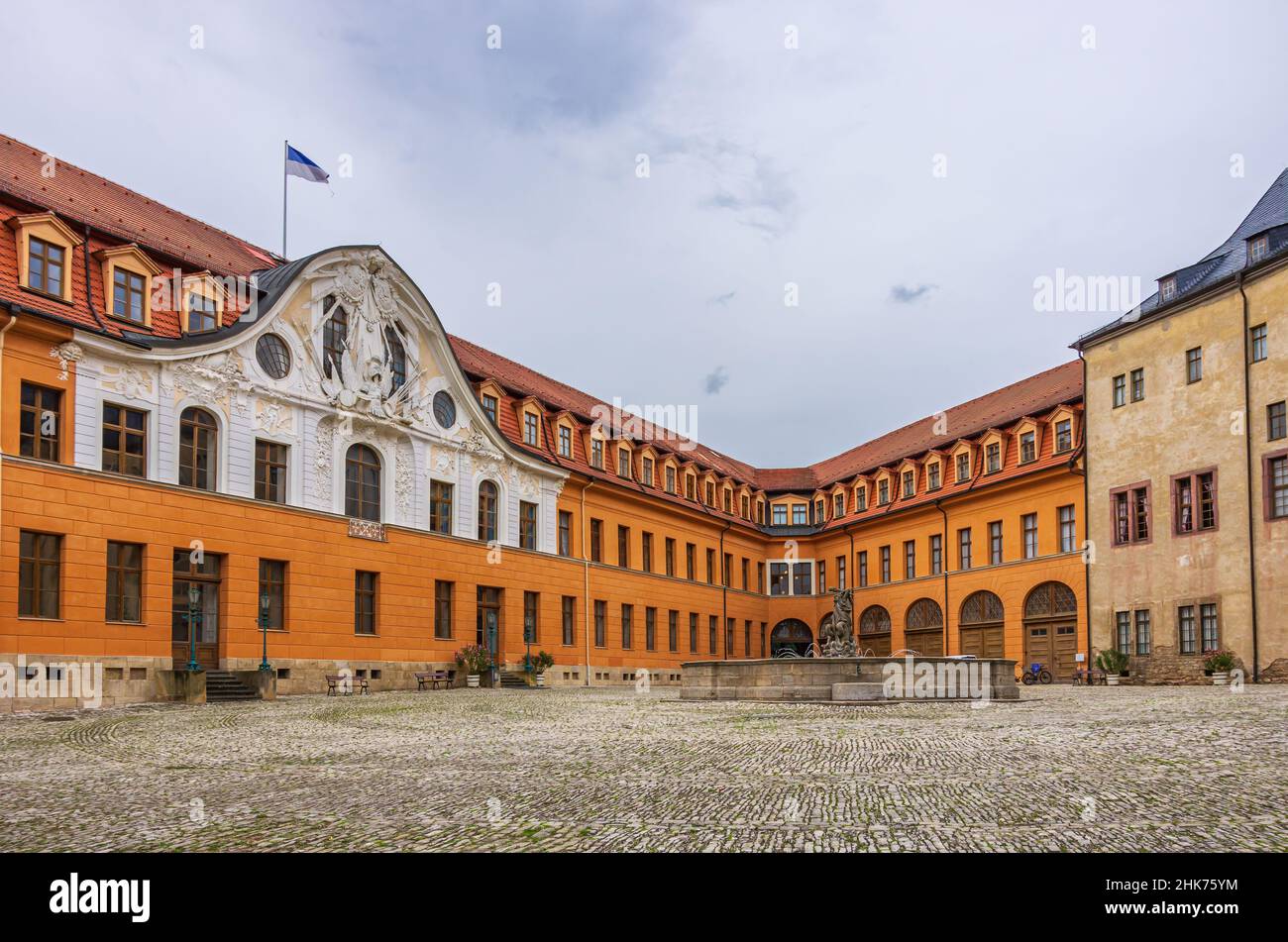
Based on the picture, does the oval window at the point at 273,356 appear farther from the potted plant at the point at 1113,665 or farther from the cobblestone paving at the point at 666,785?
the potted plant at the point at 1113,665

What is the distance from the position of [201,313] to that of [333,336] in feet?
14.0

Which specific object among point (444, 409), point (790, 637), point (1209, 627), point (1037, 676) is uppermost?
point (444, 409)

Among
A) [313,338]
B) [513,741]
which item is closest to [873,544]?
[313,338]

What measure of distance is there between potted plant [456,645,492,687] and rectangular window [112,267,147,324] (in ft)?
48.4

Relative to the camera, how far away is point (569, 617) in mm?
42562

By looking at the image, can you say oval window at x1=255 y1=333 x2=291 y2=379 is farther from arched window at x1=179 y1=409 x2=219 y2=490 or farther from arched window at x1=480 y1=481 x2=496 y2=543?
arched window at x1=480 y1=481 x2=496 y2=543

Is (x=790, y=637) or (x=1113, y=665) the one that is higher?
(x=1113, y=665)

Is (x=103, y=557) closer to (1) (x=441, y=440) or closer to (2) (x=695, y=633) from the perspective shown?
(1) (x=441, y=440)

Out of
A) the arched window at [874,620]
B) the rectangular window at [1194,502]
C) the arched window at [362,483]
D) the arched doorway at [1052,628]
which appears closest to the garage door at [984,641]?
the arched doorway at [1052,628]

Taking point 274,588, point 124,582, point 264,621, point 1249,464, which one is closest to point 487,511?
point 274,588

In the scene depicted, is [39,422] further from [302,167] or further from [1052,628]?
[1052,628]

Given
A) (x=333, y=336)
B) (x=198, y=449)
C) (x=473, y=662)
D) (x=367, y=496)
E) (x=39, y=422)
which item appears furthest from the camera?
Answer: (x=473, y=662)

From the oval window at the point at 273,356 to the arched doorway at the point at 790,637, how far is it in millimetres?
34296

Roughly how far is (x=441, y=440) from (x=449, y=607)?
5592mm
